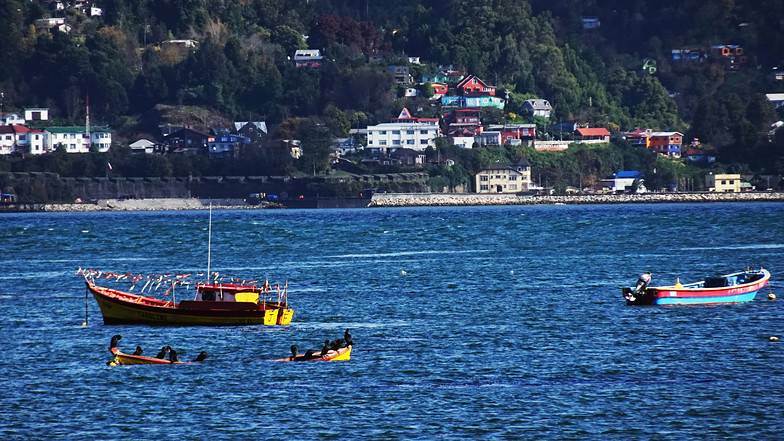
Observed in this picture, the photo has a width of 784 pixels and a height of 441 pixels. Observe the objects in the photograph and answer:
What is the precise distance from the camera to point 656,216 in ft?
502

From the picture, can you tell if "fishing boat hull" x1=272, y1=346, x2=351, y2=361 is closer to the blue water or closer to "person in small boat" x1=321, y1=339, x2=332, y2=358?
"person in small boat" x1=321, y1=339, x2=332, y2=358

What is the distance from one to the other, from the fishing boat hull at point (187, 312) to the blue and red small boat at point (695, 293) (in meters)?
16.9

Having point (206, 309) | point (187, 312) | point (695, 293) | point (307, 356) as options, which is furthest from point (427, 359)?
point (695, 293)

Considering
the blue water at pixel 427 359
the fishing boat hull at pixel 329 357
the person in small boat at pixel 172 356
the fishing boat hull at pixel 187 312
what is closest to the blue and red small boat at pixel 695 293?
the blue water at pixel 427 359

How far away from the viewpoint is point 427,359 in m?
46.3

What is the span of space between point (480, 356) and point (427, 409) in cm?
875

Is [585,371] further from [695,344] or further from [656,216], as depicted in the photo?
[656,216]

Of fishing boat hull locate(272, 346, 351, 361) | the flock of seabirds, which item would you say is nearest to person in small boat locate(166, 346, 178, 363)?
the flock of seabirds

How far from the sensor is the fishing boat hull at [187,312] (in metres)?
54.4

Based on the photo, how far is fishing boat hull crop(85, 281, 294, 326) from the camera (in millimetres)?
54375

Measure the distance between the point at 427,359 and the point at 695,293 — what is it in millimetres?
19444

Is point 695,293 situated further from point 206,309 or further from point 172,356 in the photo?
point 172,356

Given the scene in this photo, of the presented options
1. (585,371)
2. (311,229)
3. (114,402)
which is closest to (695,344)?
(585,371)

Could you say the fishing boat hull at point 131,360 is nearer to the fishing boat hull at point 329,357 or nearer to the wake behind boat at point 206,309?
the fishing boat hull at point 329,357
